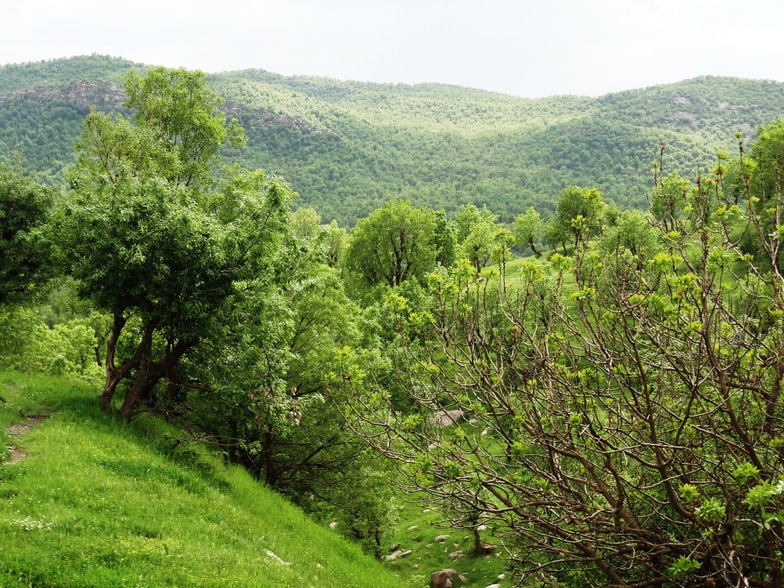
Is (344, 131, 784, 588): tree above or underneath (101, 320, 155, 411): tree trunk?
above

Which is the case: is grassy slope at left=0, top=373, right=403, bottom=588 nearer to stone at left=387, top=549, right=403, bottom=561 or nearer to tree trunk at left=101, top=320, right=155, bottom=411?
tree trunk at left=101, top=320, right=155, bottom=411

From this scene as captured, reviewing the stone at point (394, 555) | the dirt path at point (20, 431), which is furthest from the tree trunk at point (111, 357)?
the stone at point (394, 555)

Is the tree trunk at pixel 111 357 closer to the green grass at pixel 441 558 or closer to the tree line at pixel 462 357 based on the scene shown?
the tree line at pixel 462 357

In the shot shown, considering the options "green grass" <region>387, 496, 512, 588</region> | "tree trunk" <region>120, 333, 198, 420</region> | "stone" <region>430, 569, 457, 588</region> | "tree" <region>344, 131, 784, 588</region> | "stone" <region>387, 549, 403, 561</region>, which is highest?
"tree" <region>344, 131, 784, 588</region>

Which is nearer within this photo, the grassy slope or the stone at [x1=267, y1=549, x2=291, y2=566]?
the grassy slope

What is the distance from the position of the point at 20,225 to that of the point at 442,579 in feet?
90.7

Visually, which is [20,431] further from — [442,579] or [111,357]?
[442,579]

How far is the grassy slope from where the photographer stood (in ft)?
33.1

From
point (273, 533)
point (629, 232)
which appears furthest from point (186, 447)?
point (629, 232)

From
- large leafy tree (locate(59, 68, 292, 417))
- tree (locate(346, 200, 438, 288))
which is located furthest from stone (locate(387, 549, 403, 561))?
tree (locate(346, 200, 438, 288))

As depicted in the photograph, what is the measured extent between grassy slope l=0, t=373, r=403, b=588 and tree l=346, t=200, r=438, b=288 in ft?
133

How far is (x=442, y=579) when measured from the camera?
31.9 metres

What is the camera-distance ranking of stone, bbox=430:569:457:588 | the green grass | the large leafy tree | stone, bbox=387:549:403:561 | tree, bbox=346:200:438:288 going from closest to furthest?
1. the large leafy tree
2. stone, bbox=430:569:457:588
3. the green grass
4. stone, bbox=387:549:403:561
5. tree, bbox=346:200:438:288

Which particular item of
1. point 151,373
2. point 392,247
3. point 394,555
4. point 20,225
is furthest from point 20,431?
point 392,247
